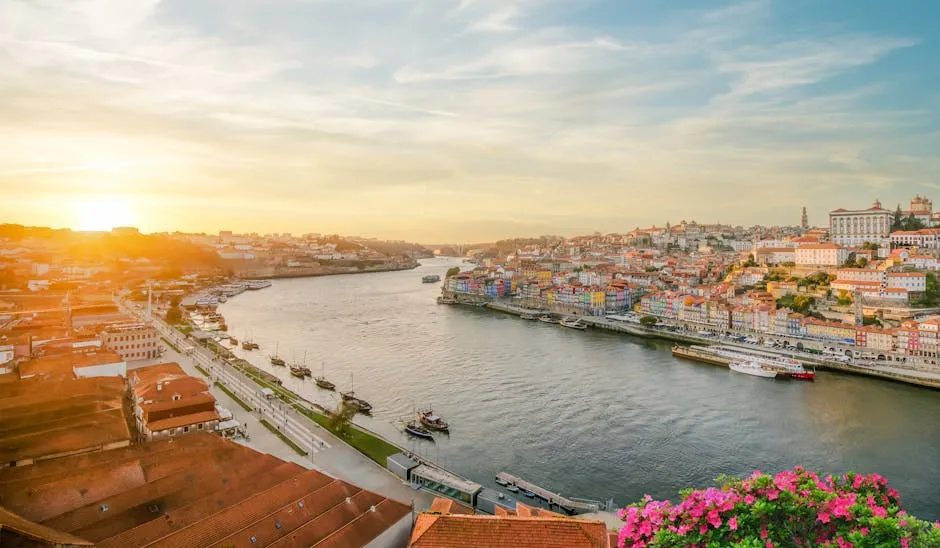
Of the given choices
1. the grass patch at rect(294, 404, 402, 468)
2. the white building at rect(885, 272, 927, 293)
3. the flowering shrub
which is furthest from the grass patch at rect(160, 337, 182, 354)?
the white building at rect(885, 272, 927, 293)

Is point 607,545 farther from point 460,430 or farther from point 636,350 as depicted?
point 636,350

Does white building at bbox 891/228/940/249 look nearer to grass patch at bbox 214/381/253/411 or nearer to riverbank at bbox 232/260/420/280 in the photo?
grass patch at bbox 214/381/253/411

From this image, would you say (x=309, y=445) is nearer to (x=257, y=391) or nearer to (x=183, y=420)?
(x=183, y=420)

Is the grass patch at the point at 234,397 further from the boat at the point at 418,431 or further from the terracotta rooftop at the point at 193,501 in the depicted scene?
the terracotta rooftop at the point at 193,501

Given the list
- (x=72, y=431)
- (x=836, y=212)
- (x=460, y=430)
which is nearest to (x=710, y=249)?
(x=836, y=212)

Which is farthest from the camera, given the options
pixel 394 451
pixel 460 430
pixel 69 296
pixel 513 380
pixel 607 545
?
pixel 69 296

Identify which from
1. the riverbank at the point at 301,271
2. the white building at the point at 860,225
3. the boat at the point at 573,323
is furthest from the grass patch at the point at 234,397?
the riverbank at the point at 301,271

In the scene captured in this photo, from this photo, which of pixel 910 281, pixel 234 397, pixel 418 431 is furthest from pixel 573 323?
pixel 234 397
